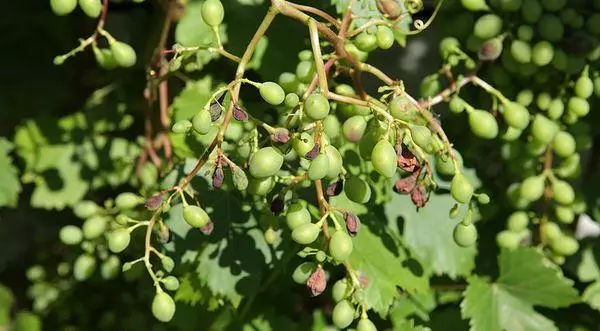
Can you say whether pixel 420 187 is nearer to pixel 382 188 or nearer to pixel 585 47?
pixel 382 188

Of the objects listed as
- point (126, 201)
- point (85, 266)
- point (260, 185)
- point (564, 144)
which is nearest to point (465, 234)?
point (260, 185)

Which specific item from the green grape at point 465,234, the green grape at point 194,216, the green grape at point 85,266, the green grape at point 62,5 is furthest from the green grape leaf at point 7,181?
the green grape at point 465,234

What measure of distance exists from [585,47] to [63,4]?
34.0 inches

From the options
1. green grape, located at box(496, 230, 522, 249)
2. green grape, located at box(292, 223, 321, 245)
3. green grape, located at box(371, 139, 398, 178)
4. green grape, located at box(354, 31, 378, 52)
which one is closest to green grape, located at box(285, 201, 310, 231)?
green grape, located at box(292, 223, 321, 245)

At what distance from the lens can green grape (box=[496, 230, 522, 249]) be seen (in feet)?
5.35

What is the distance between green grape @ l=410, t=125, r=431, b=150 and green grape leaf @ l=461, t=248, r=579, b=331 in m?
0.56

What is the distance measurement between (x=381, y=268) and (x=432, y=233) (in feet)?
0.62

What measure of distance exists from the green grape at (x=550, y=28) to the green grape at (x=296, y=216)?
1.95 ft

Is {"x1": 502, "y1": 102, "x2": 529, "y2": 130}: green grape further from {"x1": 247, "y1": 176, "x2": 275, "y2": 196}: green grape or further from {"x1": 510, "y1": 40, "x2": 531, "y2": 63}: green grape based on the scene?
{"x1": 247, "y1": 176, "x2": 275, "y2": 196}: green grape

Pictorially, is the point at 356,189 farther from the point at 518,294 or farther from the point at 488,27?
the point at 518,294

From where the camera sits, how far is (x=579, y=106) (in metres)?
1.48

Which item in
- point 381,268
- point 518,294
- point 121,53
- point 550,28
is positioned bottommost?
point 518,294

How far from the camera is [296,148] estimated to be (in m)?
1.05

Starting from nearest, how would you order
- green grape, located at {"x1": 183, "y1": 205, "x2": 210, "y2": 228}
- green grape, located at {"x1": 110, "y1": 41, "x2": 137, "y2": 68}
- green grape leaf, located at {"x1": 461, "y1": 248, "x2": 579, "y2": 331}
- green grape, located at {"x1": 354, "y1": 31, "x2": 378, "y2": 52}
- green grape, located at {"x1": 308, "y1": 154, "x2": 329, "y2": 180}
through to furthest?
green grape, located at {"x1": 308, "y1": 154, "x2": 329, "y2": 180} → green grape, located at {"x1": 183, "y1": 205, "x2": 210, "y2": 228} → green grape, located at {"x1": 354, "y1": 31, "x2": 378, "y2": 52} → green grape, located at {"x1": 110, "y1": 41, "x2": 137, "y2": 68} → green grape leaf, located at {"x1": 461, "y1": 248, "x2": 579, "y2": 331}
